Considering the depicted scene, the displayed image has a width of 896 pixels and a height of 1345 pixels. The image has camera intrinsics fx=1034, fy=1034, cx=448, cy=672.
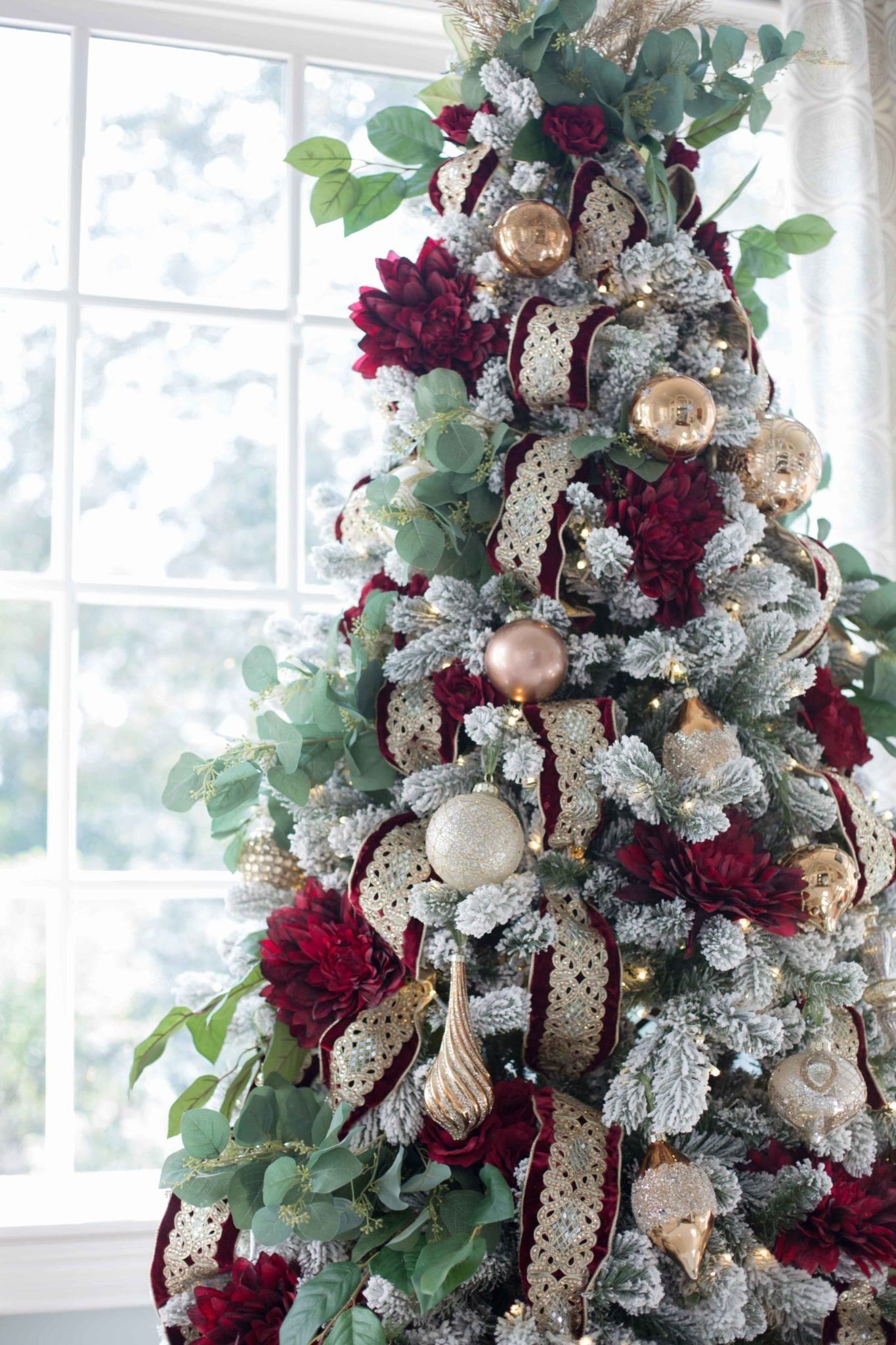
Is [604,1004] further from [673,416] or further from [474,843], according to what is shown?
[673,416]

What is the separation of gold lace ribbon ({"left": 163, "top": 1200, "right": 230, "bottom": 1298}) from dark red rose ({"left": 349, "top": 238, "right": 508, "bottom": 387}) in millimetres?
717

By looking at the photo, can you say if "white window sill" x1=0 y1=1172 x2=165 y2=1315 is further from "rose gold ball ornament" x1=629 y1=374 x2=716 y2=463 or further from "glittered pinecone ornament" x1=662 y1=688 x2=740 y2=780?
"rose gold ball ornament" x1=629 y1=374 x2=716 y2=463

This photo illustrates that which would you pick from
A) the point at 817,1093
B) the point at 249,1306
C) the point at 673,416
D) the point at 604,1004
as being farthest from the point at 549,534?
the point at 249,1306

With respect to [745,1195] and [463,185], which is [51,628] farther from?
[745,1195]

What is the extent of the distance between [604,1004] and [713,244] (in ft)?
2.30

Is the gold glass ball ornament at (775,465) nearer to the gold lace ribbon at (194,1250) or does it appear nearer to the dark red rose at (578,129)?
the dark red rose at (578,129)

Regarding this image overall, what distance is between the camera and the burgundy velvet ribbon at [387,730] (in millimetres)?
840

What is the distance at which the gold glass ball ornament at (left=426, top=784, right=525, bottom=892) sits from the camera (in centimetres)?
75

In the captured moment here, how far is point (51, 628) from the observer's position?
1.38 m

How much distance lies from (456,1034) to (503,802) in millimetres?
170

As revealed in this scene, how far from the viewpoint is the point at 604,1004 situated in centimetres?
76

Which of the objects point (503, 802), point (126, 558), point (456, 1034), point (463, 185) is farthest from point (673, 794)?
point (126, 558)

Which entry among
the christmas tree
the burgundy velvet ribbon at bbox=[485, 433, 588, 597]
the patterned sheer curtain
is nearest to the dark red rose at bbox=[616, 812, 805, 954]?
the christmas tree

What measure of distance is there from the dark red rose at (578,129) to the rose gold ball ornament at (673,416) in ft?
0.74
